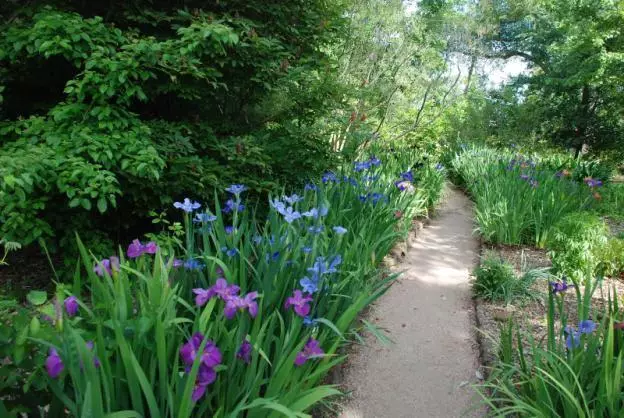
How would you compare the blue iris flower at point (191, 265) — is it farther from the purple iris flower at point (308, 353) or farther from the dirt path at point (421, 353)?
the dirt path at point (421, 353)

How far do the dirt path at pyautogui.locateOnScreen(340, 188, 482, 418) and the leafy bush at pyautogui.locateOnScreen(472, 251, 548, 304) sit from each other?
0.60 feet

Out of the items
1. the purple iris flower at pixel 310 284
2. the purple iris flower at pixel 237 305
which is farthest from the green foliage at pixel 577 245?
the purple iris flower at pixel 237 305

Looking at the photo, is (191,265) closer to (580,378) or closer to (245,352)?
(245,352)

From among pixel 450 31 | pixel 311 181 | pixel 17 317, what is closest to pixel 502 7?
pixel 450 31

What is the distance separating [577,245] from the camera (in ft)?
11.6

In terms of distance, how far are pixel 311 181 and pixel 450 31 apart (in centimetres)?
756

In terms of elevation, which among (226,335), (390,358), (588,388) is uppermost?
(226,335)

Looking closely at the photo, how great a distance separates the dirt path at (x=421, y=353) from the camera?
2184 millimetres

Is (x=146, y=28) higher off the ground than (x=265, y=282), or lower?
higher

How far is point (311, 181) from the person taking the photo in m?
3.87

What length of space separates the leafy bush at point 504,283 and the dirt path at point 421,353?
0.18m

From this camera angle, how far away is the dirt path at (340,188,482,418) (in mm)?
2184

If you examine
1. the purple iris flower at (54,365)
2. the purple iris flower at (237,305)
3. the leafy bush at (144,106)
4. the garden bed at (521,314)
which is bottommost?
the garden bed at (521,314)

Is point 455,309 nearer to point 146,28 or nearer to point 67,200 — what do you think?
point 67,200
